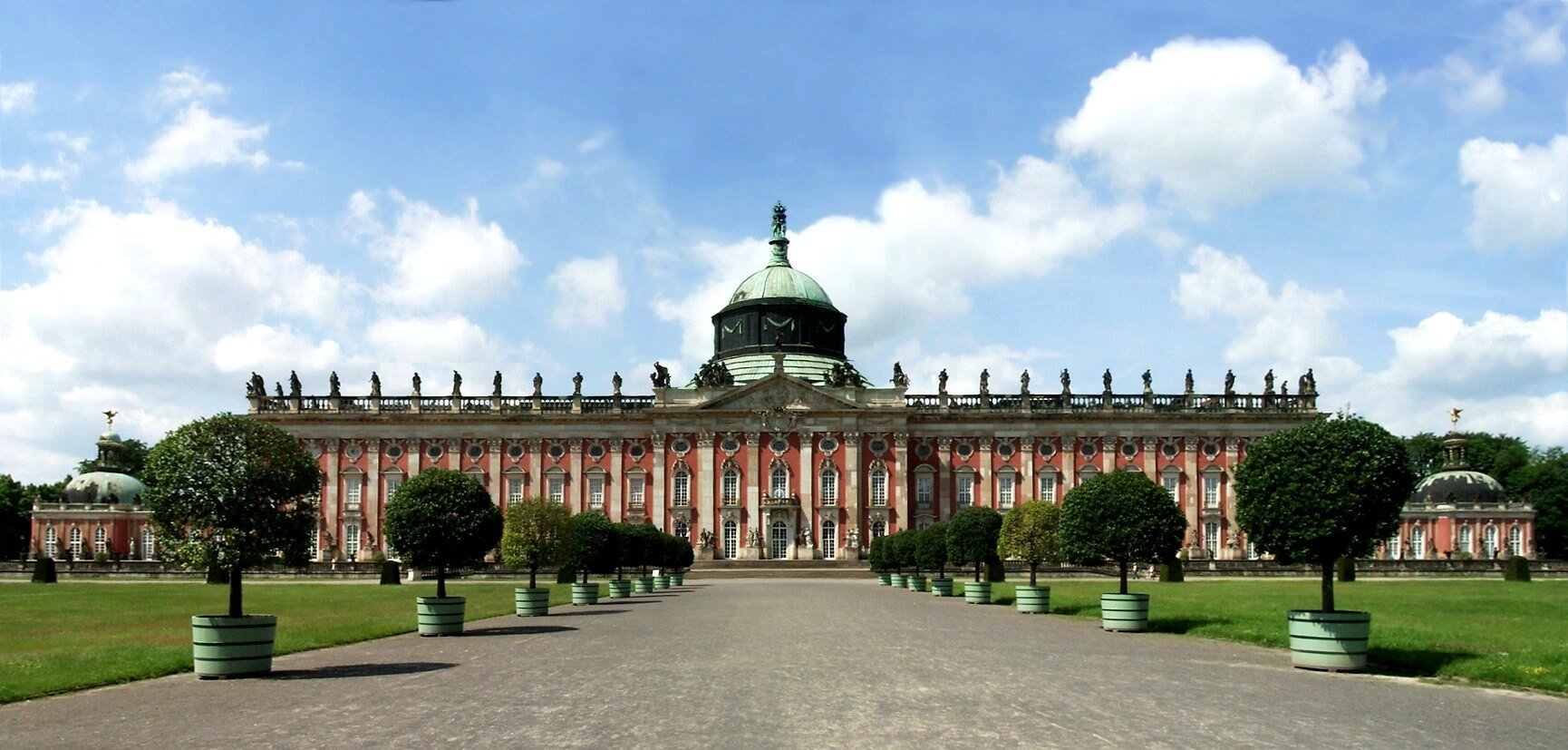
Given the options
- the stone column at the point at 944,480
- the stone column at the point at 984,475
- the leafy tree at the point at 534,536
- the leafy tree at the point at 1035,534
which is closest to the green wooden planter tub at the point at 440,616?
the leafy tree at the point at 534,536

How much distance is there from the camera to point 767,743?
1177 centimetres

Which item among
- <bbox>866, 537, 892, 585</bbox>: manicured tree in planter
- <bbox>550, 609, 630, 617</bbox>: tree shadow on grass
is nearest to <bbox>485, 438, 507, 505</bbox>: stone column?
<bbox>866, 537, 892, 585</bbox>: manicured tree in planter

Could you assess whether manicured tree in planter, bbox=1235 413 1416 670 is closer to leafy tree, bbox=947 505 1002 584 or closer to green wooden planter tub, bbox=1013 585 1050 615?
green wooden planter tub, bbox=1013 585 1050 615

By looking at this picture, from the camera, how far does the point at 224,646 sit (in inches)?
693

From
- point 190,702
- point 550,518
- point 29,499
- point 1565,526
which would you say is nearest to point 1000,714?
point 190,702

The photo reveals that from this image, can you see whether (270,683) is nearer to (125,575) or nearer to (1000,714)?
(1000,714)

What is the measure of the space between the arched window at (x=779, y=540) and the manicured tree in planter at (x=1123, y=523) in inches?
1950

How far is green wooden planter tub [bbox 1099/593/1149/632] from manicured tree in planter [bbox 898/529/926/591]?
21655 mm

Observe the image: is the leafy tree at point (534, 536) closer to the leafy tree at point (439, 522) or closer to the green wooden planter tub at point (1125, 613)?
the leafy tree at point (439, 522)

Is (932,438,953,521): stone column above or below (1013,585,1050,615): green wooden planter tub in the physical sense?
above

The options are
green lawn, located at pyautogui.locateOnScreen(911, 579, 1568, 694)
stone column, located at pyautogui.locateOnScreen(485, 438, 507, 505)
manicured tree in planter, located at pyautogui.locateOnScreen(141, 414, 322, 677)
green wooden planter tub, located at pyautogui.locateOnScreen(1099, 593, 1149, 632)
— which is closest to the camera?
green lawn, located at pyautogui.locateOnScreen(911, 579, 1568, 694)

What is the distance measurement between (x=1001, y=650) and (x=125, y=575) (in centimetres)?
5626

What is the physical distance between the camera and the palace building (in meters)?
81.3

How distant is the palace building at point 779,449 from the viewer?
81312 mm
